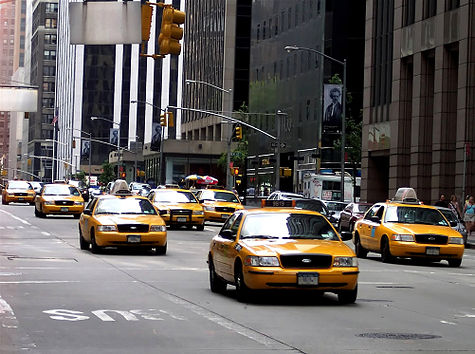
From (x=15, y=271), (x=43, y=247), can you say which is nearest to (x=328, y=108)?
(x=43, y=247)

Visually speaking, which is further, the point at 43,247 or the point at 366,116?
the point at 366,116

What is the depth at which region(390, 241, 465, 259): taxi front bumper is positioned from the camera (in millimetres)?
26375

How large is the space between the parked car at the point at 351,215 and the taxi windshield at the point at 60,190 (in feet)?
42.5

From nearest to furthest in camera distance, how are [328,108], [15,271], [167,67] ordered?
1. [15,271]
2. [328,108]
3. [167,67]

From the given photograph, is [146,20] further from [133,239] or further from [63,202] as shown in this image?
[63,202]

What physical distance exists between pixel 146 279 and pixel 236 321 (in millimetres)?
6751

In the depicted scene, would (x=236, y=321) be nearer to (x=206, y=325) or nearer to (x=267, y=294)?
(x=206, y=325)

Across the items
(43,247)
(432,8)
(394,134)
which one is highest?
(432,8)

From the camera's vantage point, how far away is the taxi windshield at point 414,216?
27.6 metres

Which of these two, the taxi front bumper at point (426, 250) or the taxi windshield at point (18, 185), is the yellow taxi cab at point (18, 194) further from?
the taxi front bumper at point (426, 250)

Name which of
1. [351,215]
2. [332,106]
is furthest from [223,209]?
[332,106]

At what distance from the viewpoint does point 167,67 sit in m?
181

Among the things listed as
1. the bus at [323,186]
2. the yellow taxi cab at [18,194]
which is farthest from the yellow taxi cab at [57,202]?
the bus at [323,186]

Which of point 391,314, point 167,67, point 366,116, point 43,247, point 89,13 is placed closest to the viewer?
point 391,314
